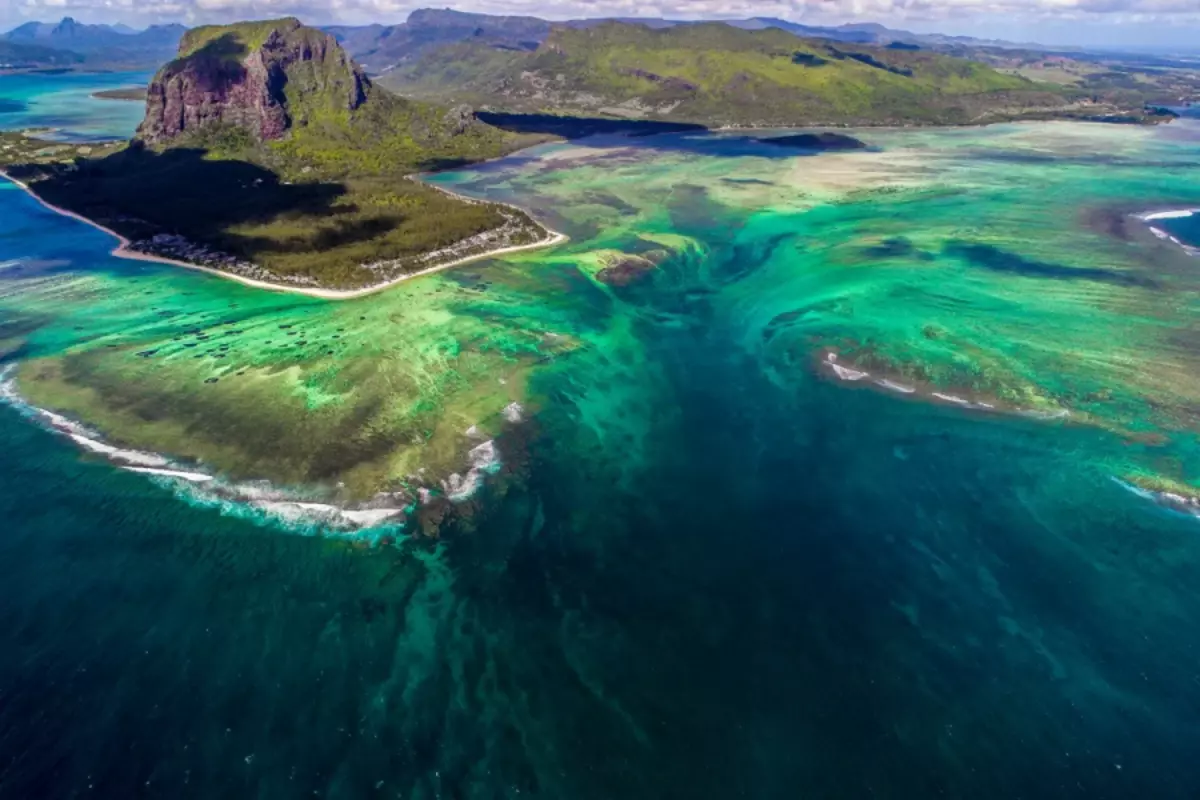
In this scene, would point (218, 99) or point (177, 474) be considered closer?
point (177, 474)

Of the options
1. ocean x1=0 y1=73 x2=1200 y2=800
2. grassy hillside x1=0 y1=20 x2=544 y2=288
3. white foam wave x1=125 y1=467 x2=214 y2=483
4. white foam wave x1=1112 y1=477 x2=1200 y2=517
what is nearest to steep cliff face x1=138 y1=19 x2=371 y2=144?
grassy hillside x1=0 y1=20 x2=544 y2=288

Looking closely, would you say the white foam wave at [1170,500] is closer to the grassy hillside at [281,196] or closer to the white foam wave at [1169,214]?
the grassy hillside at [281,196]

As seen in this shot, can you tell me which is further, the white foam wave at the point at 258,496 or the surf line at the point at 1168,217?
the surf line at the point at 1168,217

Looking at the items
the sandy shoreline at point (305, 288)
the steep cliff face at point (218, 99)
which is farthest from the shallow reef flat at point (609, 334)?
the steep cliff face at point (218, 99)

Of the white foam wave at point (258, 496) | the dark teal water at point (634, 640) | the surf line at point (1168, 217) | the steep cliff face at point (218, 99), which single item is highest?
the steep cliff face at point (218, 99)

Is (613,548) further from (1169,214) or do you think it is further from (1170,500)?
(1169,214)

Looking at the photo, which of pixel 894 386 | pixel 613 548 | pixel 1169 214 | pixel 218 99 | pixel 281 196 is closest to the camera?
pixel 613 548

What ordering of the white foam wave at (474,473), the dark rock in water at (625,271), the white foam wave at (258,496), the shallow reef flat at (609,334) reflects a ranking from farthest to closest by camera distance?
the dark rock in water at (625,271) < the shallow reef flat at (609,334) < the white foam wave at (474,473) < the white foam wave at (258,496)

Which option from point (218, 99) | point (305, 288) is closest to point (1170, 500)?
point (305, 288)
